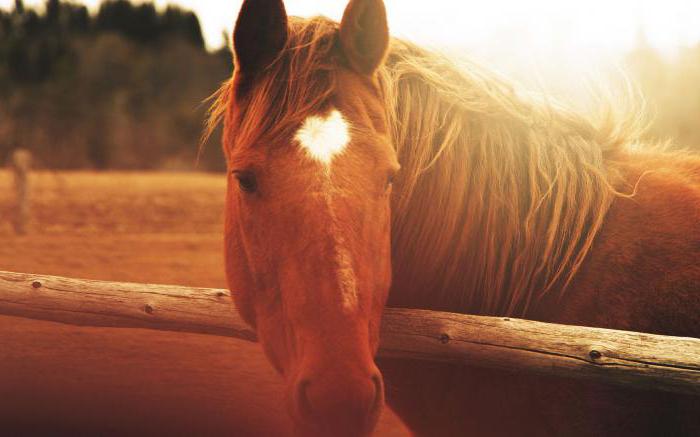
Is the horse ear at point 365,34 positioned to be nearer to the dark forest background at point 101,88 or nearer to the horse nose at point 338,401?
the horse nose at point 338,401

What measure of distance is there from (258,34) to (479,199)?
2.99 ft

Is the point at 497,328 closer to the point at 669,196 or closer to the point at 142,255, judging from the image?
the point at 669,196

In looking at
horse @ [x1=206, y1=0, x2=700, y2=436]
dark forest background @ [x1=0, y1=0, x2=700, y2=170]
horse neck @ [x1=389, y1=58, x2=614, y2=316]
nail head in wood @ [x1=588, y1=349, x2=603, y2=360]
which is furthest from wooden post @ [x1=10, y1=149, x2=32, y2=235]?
dark forest background @ [x1=0, y1=0, x2=700, y2=170]

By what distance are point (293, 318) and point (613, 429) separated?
1137 mm

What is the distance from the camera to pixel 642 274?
7.01 feet

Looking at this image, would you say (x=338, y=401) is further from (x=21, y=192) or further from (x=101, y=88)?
(x=101, y=88)

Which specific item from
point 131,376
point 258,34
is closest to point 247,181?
point 258,34

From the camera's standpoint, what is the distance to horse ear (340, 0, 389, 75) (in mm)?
1979

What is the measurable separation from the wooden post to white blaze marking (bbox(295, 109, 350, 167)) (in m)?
13.3

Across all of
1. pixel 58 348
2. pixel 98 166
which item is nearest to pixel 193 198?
pixel 58 348

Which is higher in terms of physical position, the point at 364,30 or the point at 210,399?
the point at 364,30

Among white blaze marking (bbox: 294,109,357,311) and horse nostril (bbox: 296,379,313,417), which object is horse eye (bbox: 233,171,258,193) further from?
horse nostril (bbox: 296,379,313,417)

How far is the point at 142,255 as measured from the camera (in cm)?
1091

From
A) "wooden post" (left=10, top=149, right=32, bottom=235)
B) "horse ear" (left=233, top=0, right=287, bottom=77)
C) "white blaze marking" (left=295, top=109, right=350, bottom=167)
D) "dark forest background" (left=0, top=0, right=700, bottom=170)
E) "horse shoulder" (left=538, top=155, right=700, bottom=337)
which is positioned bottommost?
"dark forest background" (left=0, top=0, right=700, bottom=170)
